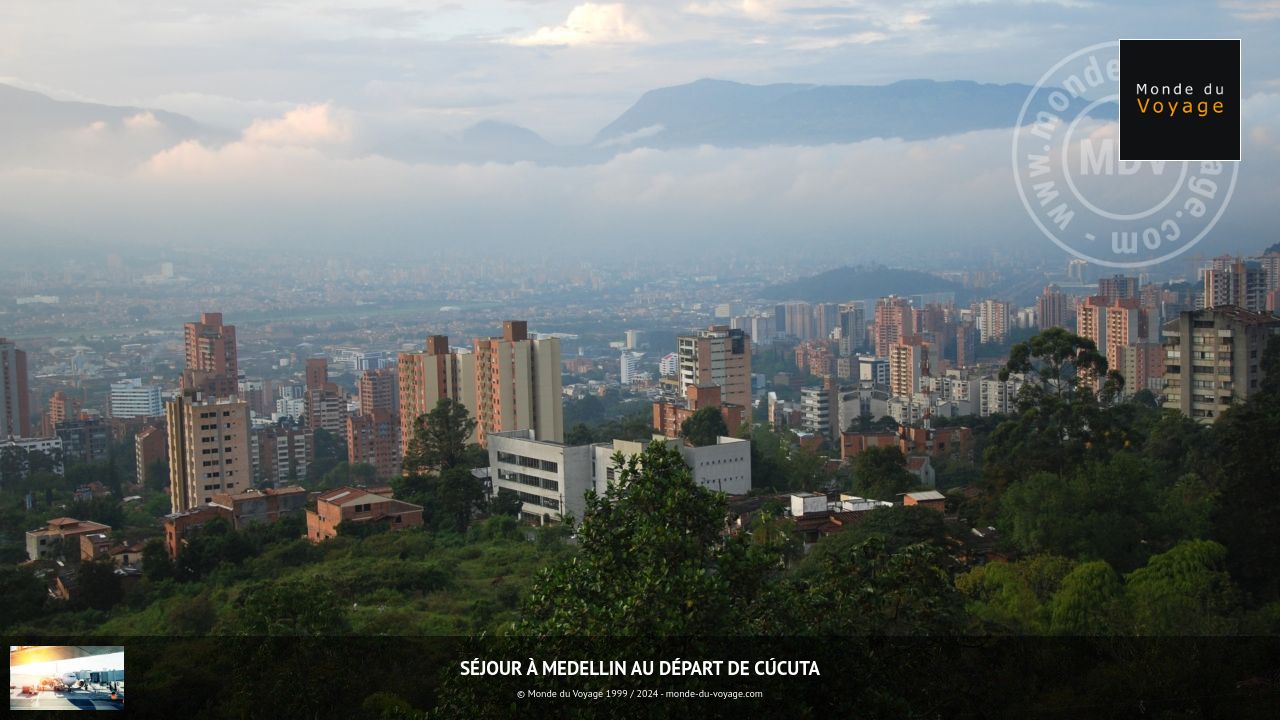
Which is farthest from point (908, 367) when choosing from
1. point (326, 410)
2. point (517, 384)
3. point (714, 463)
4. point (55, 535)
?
point (55, 535)

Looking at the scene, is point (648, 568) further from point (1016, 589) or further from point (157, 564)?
point (157, 564)

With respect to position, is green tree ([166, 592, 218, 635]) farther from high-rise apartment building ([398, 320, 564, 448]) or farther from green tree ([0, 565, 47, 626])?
high-rise apartment building ([398, 320, 564, 448])

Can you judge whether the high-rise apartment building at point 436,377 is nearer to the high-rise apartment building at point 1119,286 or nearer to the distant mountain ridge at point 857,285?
the high-rise apartment building at point 1119,286

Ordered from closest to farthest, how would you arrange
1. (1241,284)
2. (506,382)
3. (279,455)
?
1. (506,382)
2. (279,455)
3. (1241,284)

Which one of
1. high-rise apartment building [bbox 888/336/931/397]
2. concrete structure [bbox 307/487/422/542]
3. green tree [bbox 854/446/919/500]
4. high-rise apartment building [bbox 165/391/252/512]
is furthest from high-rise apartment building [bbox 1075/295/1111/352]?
concrete structure [bbox 307/487/422/542]

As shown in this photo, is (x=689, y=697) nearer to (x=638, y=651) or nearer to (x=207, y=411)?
(x=638, y=651)

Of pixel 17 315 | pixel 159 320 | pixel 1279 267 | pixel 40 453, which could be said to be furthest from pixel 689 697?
pixel 159 320

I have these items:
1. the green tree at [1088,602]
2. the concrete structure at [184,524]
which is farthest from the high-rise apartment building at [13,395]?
the green tree at [1088,602]
